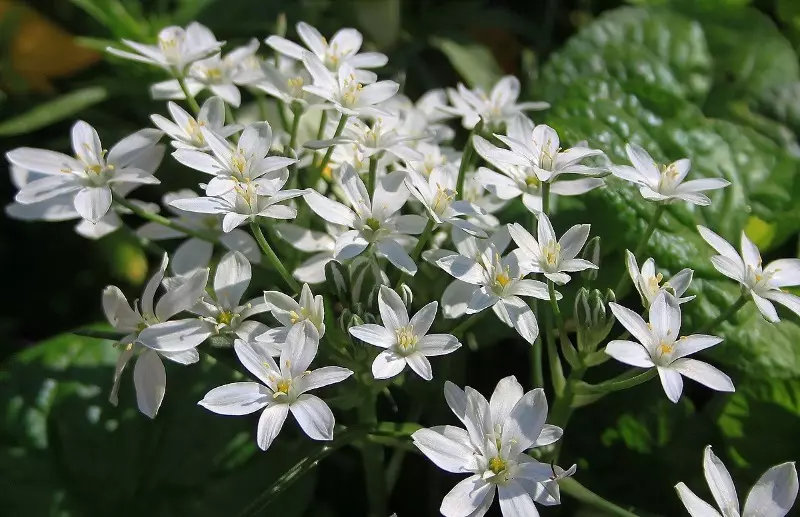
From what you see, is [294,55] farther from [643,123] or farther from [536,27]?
[536,27]

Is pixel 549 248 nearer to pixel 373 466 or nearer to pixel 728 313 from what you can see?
pixel 728 313

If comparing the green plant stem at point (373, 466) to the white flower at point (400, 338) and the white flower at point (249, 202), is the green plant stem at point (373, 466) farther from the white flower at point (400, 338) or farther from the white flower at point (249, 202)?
the white flower at point (249, 202)

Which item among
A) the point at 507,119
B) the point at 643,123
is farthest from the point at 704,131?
the point at 507,119

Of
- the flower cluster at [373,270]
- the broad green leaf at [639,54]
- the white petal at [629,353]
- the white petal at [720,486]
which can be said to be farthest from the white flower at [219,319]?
the broad green leaf at [639,54]

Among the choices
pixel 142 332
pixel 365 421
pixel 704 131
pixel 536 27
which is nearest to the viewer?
pixel 142 332

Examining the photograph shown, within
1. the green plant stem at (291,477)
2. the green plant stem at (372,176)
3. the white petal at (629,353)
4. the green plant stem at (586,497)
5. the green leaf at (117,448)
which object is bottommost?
the green leaf at (117,448)
